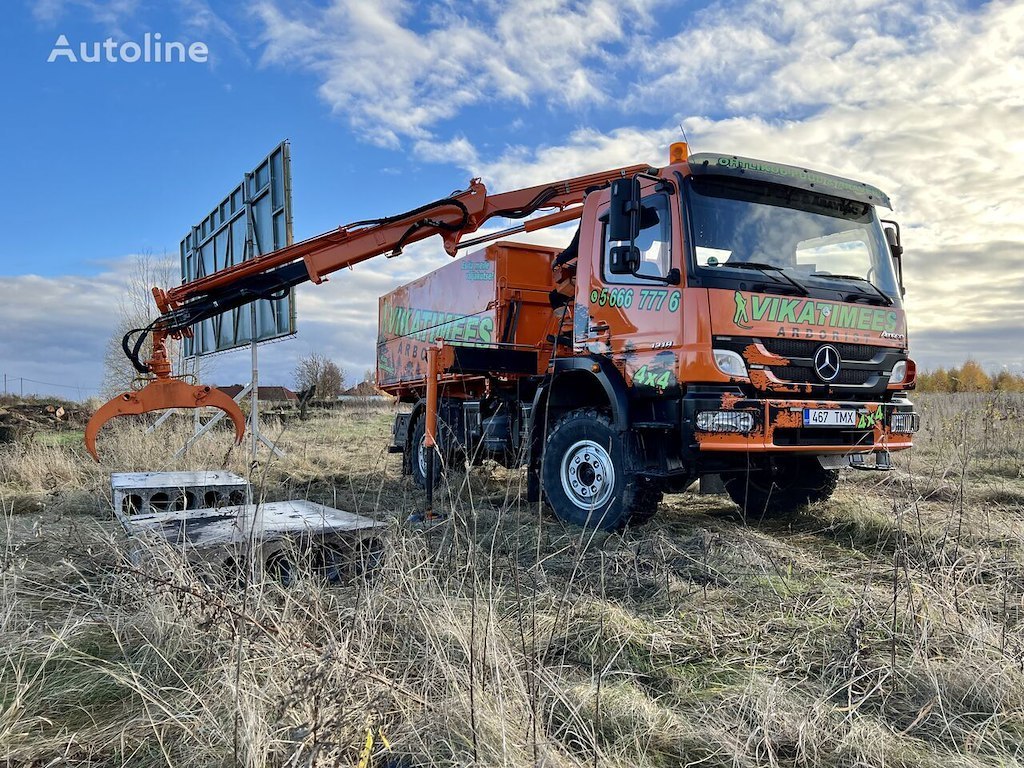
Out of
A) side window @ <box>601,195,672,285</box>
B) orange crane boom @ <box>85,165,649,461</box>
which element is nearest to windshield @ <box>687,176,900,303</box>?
side window @ <box>601,195,672,285</box>

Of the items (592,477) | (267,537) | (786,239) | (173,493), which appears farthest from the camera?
(173,493)

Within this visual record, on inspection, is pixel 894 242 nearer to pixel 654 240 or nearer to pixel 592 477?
pixel 654 240

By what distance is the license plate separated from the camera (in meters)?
4.93

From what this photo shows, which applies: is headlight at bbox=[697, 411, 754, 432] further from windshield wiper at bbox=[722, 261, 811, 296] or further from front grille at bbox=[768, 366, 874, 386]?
windshield wiper at bbox=[722, 261, 811, 296]

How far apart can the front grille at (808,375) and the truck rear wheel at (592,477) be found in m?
1.20

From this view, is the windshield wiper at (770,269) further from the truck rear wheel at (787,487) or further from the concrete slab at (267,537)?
the concrete slab at (267,537)

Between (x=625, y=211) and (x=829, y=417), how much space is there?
2075 millimetres

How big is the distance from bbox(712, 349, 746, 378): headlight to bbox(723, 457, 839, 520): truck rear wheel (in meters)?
1.71

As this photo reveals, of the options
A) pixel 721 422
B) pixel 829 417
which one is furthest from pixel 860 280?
pixel 721 422

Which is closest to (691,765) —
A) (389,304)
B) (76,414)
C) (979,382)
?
(389,304)

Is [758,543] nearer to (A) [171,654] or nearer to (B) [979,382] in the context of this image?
(A) [171,654]

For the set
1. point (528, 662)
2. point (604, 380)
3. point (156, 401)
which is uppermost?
point (604, 380)

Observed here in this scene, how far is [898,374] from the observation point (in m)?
5.54

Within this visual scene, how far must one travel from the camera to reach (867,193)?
5738 mm
